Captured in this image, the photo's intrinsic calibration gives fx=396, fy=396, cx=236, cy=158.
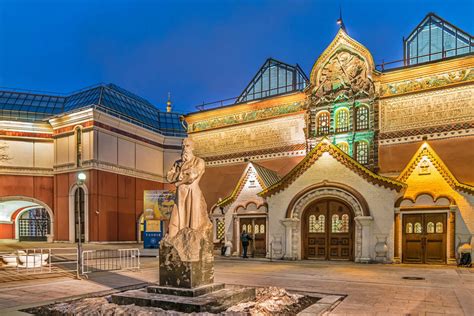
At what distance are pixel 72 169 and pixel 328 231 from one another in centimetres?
2216

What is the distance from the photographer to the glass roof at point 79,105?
3666cm

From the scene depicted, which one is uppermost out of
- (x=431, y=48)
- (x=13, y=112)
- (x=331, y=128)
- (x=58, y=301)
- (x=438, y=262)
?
(x=431, y=48)

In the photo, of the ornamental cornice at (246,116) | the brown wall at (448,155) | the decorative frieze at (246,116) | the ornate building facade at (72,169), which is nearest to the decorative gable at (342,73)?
the ornamental cornice at (246,116)

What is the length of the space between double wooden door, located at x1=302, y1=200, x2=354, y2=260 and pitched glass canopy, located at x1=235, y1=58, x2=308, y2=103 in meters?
15.6

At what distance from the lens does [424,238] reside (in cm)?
1977

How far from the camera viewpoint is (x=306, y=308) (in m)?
8.98

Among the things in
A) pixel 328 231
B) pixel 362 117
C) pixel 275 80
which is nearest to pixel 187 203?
pixel 328 231

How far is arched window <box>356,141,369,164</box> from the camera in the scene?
24.5 m

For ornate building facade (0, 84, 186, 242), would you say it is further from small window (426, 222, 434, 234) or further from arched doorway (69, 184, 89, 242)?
small window (426, 222, 434, 234)

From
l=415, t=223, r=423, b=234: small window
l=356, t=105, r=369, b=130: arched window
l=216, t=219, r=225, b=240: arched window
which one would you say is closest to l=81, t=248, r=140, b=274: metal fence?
l=216, t=219, r=225, b=240: arched window

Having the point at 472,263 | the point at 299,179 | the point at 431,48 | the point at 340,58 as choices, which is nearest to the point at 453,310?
the point at 472,263

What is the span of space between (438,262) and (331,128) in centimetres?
1008

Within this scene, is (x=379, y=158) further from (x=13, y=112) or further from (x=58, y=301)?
(x=13, y=112)

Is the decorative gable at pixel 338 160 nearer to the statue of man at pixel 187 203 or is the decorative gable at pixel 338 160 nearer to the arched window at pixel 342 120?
the arched window at pixel 342 120
